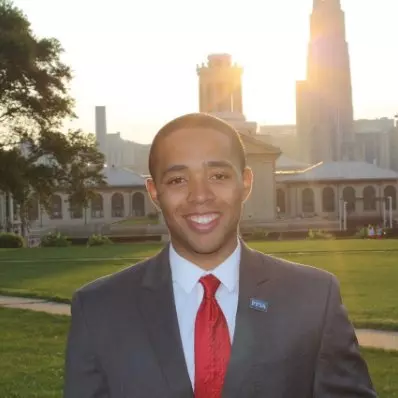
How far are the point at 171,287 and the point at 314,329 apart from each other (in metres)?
0.57

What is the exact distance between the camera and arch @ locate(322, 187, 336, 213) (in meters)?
88.1

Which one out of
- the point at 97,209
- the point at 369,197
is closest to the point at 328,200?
the point at 369,197

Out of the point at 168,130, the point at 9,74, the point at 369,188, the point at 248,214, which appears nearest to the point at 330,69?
the point at 369,188

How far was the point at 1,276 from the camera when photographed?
24438mm

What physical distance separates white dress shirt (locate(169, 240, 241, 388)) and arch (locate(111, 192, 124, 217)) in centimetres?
8837

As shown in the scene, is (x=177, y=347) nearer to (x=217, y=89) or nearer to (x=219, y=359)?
(x=219, y=359)

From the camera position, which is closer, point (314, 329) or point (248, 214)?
point (314, 329)

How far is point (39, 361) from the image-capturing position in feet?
34.5

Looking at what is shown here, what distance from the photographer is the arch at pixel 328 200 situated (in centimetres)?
8806

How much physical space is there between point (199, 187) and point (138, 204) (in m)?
90.3

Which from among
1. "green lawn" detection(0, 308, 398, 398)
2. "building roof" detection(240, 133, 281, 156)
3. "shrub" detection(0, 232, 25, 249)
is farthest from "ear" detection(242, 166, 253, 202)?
"building roof" detection(240, 133, 281, 156)

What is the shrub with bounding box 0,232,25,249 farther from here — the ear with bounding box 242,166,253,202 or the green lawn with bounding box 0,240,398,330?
the ear with bounding box 242,166,253,202

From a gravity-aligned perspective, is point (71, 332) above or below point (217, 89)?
below

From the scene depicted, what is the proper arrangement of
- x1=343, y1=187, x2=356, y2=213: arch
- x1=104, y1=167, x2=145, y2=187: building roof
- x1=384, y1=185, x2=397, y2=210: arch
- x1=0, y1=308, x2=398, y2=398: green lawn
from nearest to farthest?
x1=0, y1=308, x2=398, y2=398: green lawn < x1=343, y1=187, x2=356, y2=213: arch < x1=384, y1=185, x2=397, y2=210: arch < x1=104, y1=167, x2=145, y2=187: building roof
